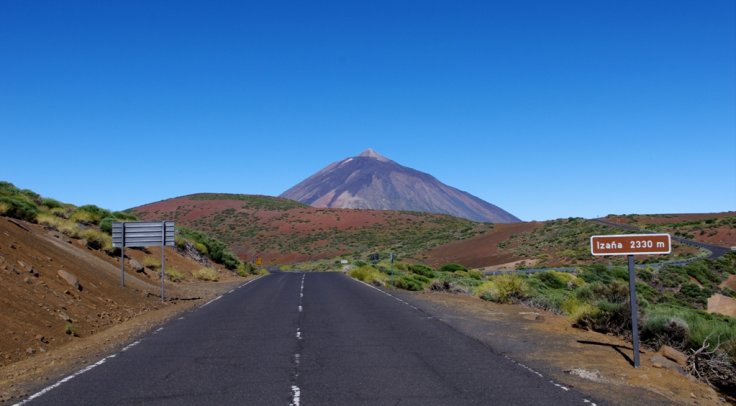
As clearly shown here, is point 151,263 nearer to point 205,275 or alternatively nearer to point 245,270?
point 205,275

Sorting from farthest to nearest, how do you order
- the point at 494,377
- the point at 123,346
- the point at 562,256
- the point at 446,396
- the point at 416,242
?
the point at 416,242, the point at 562,256, the point at 123,346, the point at 494,377, the point at 446,396

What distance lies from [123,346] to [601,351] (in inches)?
377

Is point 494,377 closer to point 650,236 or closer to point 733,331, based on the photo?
point 650,236

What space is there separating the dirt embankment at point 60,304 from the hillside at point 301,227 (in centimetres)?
6519

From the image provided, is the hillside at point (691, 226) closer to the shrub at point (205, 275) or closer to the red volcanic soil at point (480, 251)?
the red volcanic soil at point (480, 251)

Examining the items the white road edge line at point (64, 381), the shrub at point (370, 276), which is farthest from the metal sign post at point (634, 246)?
the shrub at point (370, 276)

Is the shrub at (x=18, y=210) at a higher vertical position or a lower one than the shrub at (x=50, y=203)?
lower

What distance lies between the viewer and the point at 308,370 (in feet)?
32.9

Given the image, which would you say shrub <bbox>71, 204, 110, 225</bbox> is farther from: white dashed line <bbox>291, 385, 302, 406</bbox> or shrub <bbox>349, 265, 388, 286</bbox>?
white dashed line <bbox>291, 385, 302, 406</bbox>

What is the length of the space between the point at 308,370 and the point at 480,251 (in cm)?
7564

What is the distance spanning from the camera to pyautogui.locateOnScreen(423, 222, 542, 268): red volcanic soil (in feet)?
246

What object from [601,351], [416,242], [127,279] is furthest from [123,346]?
[416,242]

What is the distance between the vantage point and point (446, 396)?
829cm

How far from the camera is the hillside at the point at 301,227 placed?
10675cm
